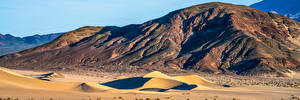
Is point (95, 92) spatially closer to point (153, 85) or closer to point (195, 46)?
point (153, 85)

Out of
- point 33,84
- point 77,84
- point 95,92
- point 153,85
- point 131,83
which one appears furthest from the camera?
point 131,83

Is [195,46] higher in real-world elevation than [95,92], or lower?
higher

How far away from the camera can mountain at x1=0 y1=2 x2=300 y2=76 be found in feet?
266

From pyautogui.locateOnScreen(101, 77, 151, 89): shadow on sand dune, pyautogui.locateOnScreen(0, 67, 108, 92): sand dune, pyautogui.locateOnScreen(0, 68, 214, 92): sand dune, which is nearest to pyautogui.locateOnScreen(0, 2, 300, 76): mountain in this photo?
pyautogui.locateOnScreen(101, 77, 151, 89): shadow on sand dune

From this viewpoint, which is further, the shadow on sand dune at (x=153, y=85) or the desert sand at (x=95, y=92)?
the shadow on sand dune at (x=153, y=85)

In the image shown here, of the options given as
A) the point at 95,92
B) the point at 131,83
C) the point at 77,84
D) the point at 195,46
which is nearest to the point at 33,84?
the point at 77,84

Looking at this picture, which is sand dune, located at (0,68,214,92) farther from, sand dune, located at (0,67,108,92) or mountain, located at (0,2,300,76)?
mountain, located at (0,2,300,76)

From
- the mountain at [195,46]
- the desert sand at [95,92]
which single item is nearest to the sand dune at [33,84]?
the desert sand at [95,92]

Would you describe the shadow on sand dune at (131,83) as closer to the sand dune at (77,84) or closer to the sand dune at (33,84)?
the sand dune at (77,84)

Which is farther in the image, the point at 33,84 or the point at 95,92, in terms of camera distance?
the point at 33,84

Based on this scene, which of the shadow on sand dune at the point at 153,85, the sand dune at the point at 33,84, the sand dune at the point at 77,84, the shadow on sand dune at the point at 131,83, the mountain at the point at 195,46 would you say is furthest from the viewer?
the mountain at the point at 195,46

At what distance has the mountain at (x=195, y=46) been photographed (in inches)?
3194

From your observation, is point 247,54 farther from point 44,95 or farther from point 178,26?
point 44,95

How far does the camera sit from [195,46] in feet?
310
